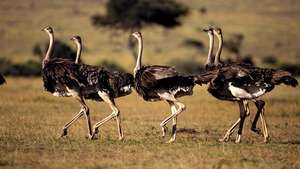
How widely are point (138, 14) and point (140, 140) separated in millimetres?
29272

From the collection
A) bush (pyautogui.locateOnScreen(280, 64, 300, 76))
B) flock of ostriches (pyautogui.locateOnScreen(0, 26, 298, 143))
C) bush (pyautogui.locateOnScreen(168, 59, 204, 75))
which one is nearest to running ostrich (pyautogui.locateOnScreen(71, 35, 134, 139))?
flock of ostriches (pyautogui.locateOnScreen(0, 26, 298, 143))

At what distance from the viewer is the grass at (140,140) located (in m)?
11.7

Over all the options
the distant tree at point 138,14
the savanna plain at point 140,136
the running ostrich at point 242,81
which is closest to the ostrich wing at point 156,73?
the running ostrich at point 242,81

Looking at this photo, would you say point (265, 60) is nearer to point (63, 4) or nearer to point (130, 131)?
point (130, 131)

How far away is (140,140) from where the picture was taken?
47.3ft

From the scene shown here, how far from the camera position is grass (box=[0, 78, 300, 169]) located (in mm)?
11664

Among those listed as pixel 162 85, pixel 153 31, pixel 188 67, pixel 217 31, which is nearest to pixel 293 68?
pixel 188 67

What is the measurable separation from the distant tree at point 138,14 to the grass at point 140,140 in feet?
63.1

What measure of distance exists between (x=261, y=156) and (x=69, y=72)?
3916mm

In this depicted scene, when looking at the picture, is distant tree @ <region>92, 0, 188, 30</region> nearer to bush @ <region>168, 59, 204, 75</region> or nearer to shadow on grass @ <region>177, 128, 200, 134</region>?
bush @ <region>168, 59, 204, 75</region>

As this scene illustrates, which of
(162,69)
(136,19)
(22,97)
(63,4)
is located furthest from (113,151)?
(63,4)

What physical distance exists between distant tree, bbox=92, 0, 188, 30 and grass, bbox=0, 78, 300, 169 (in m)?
19.2

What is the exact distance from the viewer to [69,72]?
1438 cm

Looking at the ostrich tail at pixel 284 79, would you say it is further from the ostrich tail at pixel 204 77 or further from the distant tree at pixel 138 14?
the distant tree at pixel 138 14
